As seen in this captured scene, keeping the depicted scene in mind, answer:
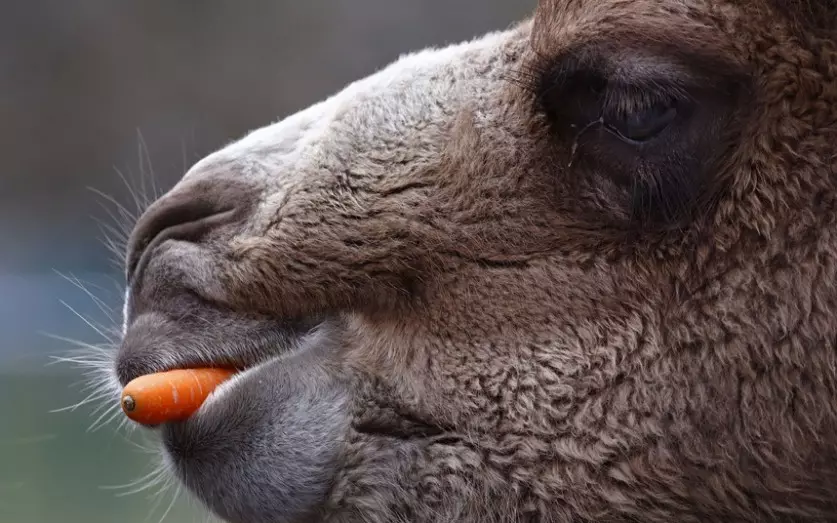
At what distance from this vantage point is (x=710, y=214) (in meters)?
1.25

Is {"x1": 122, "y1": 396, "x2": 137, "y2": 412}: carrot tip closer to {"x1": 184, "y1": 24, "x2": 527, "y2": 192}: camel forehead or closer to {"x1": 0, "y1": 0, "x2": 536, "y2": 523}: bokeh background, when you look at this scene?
{"x1": 184, "y1": 24, "x2": 527, "y2": 192}: camel forehead

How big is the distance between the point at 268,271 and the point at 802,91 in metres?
0.75

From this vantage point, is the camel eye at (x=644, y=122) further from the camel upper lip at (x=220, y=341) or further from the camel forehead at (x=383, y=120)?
the camel upper lip at (x=220, y=341)

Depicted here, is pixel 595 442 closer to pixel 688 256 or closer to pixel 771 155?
pixel 688 256

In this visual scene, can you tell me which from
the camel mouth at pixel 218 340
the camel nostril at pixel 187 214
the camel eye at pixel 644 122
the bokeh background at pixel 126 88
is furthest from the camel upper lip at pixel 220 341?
the bokeh background at pixel 126 88

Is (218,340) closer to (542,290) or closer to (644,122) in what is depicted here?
(542,290)

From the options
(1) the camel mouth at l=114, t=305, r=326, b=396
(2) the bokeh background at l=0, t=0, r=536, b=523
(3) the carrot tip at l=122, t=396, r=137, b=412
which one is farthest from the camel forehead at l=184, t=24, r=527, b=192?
(2) the bokeh background at l=0, t=0, r=536, b=523

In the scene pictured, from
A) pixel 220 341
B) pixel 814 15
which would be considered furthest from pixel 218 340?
pixel 814 15

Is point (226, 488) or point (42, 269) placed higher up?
point (226, 488)

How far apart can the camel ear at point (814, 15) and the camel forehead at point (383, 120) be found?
40 cm

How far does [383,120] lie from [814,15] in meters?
0.62

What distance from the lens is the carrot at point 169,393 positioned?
146 centimetres

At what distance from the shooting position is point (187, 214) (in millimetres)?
1574

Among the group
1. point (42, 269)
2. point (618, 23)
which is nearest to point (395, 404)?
point (618, 23)
